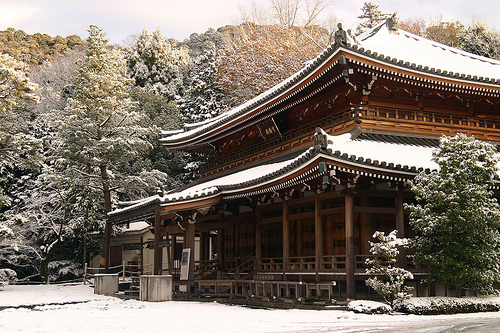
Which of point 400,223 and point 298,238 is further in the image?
point 298,238

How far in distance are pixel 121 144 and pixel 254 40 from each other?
19.7 meters

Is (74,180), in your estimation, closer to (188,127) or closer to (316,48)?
(188,127)

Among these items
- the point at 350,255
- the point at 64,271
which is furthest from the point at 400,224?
the point at 64,271

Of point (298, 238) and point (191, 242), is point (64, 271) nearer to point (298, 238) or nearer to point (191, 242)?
point (191, 242)

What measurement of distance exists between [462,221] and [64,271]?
28031 mm

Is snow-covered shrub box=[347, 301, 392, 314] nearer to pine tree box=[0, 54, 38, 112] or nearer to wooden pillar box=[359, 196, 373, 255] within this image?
wooden pillar box=[359, 196, 373, 255]

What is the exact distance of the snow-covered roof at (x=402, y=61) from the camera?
16.4 metres

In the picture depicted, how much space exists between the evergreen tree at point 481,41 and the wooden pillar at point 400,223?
28706 mm

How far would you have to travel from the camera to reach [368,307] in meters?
12.6

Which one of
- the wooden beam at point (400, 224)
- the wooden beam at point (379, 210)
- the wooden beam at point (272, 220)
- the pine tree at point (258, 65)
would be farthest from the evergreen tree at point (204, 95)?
the wooden beam at point (400, 224)

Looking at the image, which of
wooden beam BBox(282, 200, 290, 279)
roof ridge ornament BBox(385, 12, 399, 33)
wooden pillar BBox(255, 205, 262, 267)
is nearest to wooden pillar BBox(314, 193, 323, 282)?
wooden beam BBox(282, 200, 290, 279)

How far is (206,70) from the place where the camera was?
146 ft

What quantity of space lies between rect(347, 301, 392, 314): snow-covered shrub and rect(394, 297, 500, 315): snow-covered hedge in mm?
366

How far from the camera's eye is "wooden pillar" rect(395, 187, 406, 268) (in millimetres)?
14445
